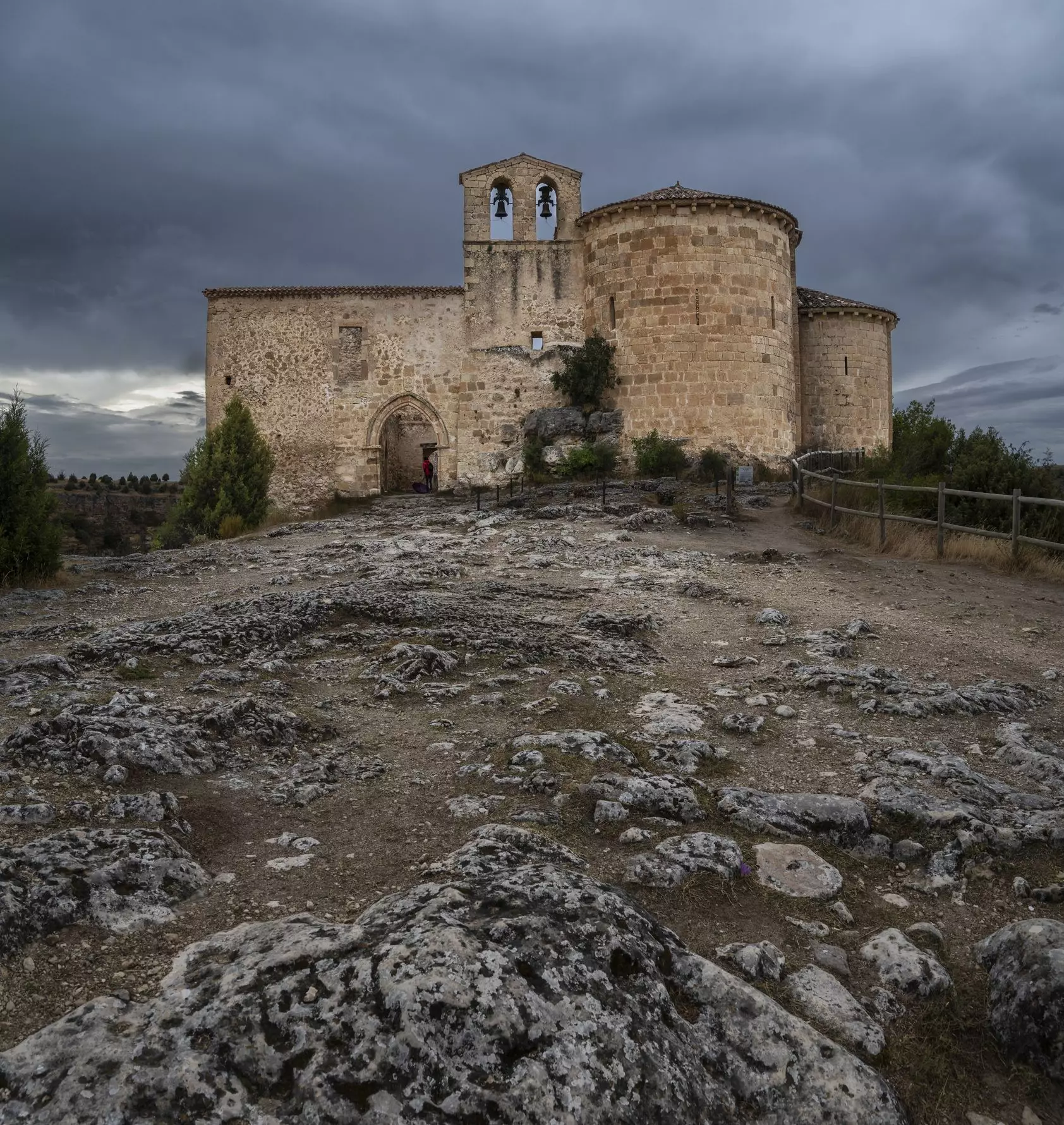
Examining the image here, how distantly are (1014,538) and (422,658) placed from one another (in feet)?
27.3

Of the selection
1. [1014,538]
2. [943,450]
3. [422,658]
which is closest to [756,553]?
[1014,538]

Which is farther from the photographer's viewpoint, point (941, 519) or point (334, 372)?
point (334, 372)

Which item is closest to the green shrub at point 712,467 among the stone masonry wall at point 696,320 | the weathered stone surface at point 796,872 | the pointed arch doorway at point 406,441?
the stone masonry wall at point 696,320

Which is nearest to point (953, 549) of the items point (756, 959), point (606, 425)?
point (756, 959)

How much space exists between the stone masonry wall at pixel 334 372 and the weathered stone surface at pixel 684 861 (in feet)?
68.8

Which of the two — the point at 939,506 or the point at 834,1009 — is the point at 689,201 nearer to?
the point at 939,506

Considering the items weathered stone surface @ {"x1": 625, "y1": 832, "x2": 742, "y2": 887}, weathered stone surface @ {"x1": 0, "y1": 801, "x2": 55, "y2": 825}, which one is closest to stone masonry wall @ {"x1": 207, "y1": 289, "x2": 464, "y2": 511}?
weathered stone surface @ {"x1": 0, "y1": 801, "x2": 55, "y2": 825}

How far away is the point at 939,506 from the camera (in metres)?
12.2

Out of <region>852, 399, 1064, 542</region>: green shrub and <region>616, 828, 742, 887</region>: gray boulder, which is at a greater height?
<region>852, 399, 1064, 542</region>: green shrub

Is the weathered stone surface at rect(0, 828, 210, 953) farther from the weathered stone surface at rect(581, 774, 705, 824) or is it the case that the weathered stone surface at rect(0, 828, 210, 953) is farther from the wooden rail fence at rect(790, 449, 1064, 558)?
the wooden rail fence at rect(790, 449, 1064, 558)

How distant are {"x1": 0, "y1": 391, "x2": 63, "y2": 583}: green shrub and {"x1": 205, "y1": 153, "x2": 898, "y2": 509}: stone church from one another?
41.2 ft

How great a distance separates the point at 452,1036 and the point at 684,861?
1.63 metres

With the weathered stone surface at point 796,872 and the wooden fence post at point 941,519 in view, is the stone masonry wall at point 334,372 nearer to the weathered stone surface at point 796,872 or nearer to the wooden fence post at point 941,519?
the wooden fence post at point 941,519

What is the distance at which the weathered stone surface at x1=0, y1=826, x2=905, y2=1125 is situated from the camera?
89.4 inches
